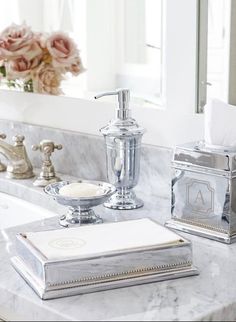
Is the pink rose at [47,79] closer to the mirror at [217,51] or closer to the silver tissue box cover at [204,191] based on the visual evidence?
the mirror at [217,51]

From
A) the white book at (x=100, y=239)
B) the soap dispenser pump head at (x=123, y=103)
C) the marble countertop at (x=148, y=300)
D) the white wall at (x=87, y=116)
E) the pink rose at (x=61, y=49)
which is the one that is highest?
the pink rose at (x=61, y=49)

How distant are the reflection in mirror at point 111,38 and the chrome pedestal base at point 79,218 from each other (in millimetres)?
331

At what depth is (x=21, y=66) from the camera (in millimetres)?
1754

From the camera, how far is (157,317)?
0.88 metres

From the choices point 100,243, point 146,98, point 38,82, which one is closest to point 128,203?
point 146,98

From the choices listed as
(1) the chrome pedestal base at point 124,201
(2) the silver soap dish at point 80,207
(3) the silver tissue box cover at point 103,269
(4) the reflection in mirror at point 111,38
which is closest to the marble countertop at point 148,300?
(3) the silver tissue box cover at point 103,269

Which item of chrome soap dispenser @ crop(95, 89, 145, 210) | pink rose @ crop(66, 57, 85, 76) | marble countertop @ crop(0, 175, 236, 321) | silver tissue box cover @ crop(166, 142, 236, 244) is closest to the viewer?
marble countertop @ crop(0, 175, 236, 321)

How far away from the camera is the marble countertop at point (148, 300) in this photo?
89cm

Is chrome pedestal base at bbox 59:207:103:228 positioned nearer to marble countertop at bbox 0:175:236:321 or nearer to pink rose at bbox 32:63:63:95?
marble countertop at bbox 0:175:236:321

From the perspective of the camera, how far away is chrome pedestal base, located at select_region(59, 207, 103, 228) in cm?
129

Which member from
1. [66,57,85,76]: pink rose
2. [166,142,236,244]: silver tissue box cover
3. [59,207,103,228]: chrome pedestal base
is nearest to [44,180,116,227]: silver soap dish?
[59,207,103,228]: chrome pedestal base

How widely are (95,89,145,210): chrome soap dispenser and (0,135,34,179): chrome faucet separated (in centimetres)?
35

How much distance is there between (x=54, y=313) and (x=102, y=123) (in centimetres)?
80

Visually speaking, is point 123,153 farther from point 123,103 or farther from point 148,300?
point 148,300
